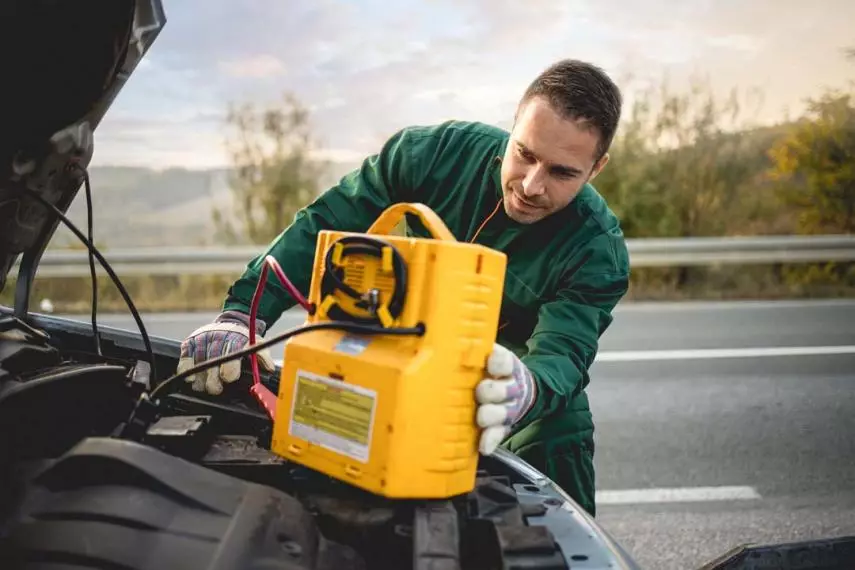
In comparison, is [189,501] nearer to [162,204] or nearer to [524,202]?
[524,202]

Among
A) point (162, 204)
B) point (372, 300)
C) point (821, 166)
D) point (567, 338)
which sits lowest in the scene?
point (567, 338)

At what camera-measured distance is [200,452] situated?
137 centimetres

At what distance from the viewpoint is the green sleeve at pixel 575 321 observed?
69.6 inches

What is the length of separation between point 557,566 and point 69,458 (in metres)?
0.71

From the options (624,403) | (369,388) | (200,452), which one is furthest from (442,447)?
(624,403)

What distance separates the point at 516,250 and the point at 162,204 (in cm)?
657

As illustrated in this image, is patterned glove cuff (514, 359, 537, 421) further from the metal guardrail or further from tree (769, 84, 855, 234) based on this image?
tree (769, 84, 855, 234)

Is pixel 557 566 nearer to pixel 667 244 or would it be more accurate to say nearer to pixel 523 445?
pixel 523 445

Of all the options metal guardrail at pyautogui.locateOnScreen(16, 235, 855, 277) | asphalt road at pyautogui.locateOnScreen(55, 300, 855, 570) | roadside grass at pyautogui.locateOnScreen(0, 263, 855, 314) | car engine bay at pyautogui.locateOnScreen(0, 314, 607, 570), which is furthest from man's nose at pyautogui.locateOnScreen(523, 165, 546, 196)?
roadside grass at pyautogui.locateOnScreen(0, 263, 855, 314)

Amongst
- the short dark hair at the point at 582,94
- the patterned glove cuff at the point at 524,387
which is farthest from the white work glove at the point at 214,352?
the short dark hair at the point at 582,94

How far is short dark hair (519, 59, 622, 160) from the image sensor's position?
200 cm

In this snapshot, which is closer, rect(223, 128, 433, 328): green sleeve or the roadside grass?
rect(223, 128, 433, 328): green sleeve

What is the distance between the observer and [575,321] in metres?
1.96

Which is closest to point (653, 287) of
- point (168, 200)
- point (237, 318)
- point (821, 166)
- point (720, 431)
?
point (821, 166)
